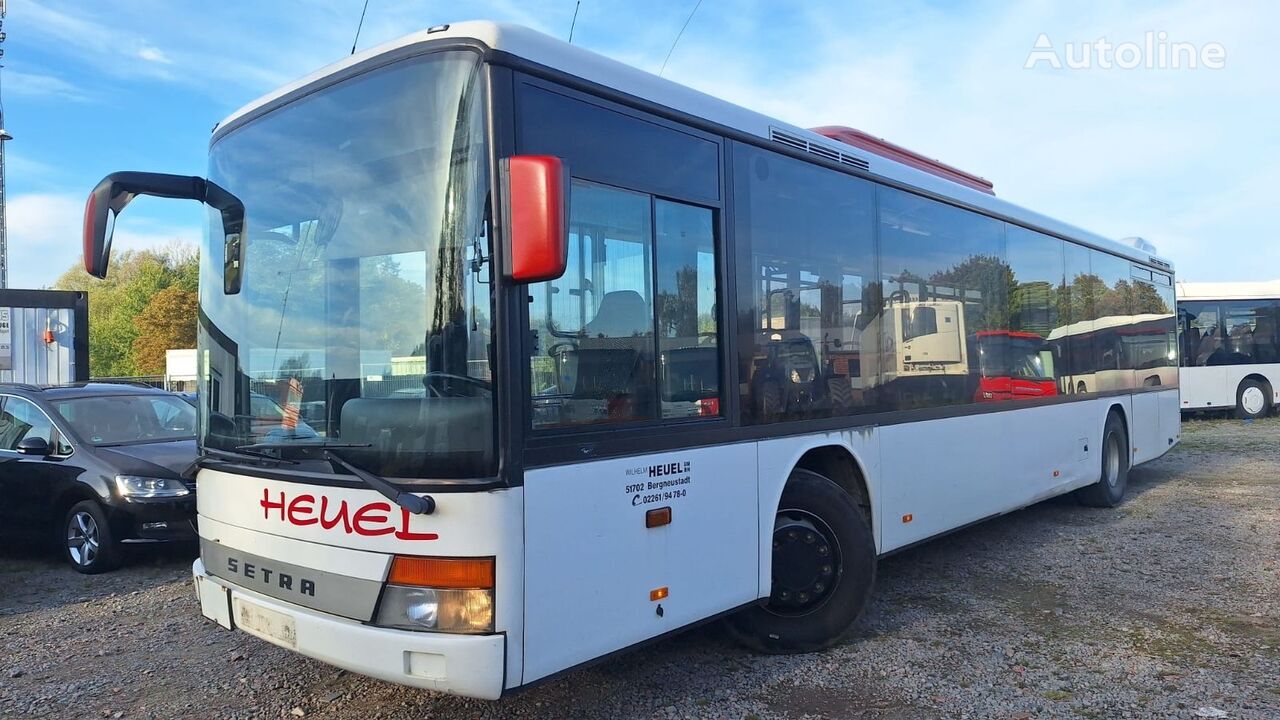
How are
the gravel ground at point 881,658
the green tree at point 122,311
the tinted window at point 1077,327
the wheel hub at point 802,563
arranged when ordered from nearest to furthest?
the gravel ground at point 881,658, the wheel hub at point 802,563, the tinted window at point 1077,327, the green tree at point 122,311

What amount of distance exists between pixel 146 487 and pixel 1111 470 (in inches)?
376

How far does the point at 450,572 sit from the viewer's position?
128 inches

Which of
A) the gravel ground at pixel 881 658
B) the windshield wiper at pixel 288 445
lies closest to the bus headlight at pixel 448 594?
the windshield wiper at pixel 288 445

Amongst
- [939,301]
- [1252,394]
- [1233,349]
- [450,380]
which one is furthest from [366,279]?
[1252,394]

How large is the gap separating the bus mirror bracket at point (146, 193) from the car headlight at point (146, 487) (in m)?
3.52

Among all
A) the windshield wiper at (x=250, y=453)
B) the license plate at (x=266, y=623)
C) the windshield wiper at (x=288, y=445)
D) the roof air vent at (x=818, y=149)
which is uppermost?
the roof air vent at (x=818, y=149)

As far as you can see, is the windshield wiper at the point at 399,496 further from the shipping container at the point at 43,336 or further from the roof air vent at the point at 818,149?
the shipping container at the point at 43,336

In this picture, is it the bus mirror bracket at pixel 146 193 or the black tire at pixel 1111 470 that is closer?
the bus mirror bracket at pixel 146 193

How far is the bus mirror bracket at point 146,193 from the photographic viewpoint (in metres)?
3.95

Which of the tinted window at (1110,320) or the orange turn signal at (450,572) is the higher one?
the tinted window at (1110,320)

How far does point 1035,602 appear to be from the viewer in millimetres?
5996

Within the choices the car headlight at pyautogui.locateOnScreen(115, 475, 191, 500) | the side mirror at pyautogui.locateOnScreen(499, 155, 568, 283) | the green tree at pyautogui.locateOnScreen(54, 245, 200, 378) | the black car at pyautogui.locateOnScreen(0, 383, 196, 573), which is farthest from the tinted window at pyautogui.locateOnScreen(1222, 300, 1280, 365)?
the green tree at pyautogui.locateOnScreen(54, 245, 200, 378)

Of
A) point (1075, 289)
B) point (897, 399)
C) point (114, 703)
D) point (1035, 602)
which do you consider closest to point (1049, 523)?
point (1075, 289)

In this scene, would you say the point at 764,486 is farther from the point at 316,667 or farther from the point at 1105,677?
the point at 316,667
